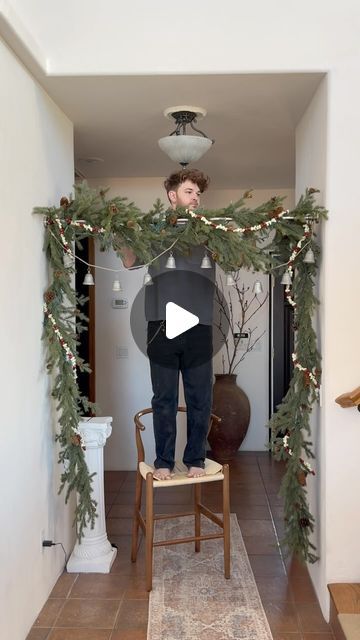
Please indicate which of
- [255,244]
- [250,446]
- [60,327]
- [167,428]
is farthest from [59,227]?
[250,446]

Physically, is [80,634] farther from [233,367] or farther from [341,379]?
[233,367]

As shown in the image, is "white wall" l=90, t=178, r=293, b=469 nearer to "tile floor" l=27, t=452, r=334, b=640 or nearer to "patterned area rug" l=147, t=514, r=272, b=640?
"tile floor" l=27, t=452, r=334, b=640

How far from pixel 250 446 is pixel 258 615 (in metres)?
2.71

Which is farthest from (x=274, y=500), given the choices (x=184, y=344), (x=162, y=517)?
(x=184, y=344)

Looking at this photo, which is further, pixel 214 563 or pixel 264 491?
pixel 264 491

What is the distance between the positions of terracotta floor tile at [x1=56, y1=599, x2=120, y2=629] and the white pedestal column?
0.28 metres

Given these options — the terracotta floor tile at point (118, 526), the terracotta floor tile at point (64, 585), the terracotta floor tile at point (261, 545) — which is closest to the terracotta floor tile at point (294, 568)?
the terracotta floor tile at point (261, 545)

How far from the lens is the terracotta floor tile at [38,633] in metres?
2.38

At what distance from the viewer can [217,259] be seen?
254cm

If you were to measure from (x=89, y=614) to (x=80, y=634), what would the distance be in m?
0.16

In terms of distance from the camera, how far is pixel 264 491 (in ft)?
13.9

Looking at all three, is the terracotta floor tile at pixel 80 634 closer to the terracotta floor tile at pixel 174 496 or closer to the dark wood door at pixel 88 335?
the terracotta floor tile at pixel 174 496

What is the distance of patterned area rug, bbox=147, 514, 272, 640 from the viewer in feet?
7.98

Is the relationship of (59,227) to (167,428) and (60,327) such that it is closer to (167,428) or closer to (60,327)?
(60,327)
